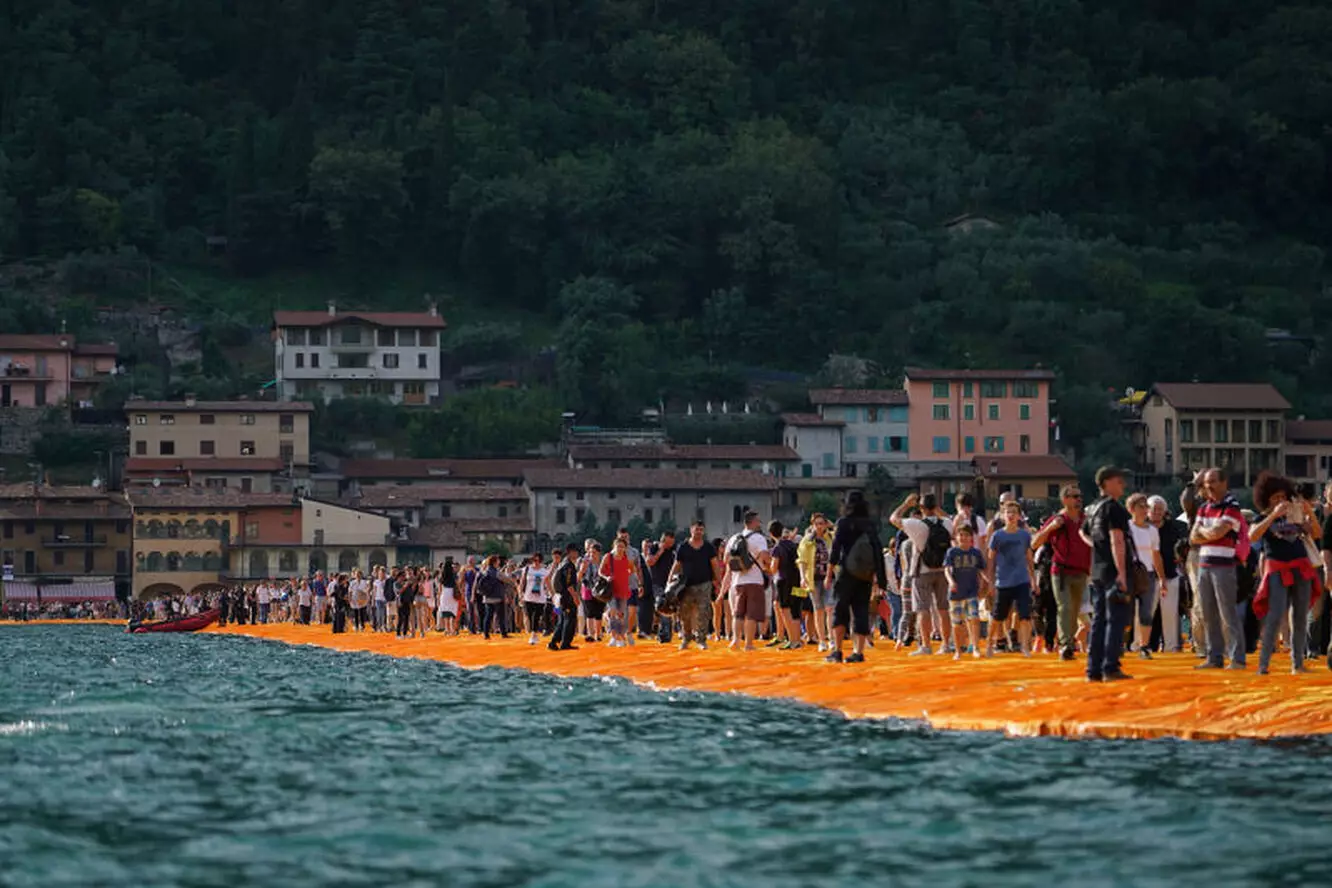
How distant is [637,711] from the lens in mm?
25172

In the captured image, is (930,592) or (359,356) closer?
(930,592)

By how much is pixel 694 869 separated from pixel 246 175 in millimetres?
168549

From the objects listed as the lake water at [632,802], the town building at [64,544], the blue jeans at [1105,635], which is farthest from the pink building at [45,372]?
the blue jeans at [1105,635]

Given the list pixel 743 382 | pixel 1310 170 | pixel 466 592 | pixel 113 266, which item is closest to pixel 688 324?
pixel 743 382

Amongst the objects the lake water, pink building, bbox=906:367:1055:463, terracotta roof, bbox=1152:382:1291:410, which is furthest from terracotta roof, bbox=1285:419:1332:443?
the lake water

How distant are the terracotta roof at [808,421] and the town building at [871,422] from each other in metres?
0.59

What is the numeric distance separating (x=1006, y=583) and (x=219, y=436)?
115 metres

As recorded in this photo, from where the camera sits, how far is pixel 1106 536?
22.7 metres

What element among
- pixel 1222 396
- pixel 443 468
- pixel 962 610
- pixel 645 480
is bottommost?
pixel 962 610

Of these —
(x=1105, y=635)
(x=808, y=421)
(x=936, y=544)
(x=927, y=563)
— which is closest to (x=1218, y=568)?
(x=1105, y=635)

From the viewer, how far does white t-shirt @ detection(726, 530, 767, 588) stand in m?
32.0

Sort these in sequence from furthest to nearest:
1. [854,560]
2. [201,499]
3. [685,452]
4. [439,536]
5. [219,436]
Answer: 1. [685,452]
2. [219,436]
3. [201,499]
4. [439,536]
5. [854,560]

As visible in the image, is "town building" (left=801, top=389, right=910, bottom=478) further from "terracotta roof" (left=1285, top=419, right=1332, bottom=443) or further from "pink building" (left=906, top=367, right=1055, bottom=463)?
"terracotta roof" (left=1285, top=419, right=1332, bottom=443)

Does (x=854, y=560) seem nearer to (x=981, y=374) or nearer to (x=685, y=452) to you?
(x=685, y=452)
